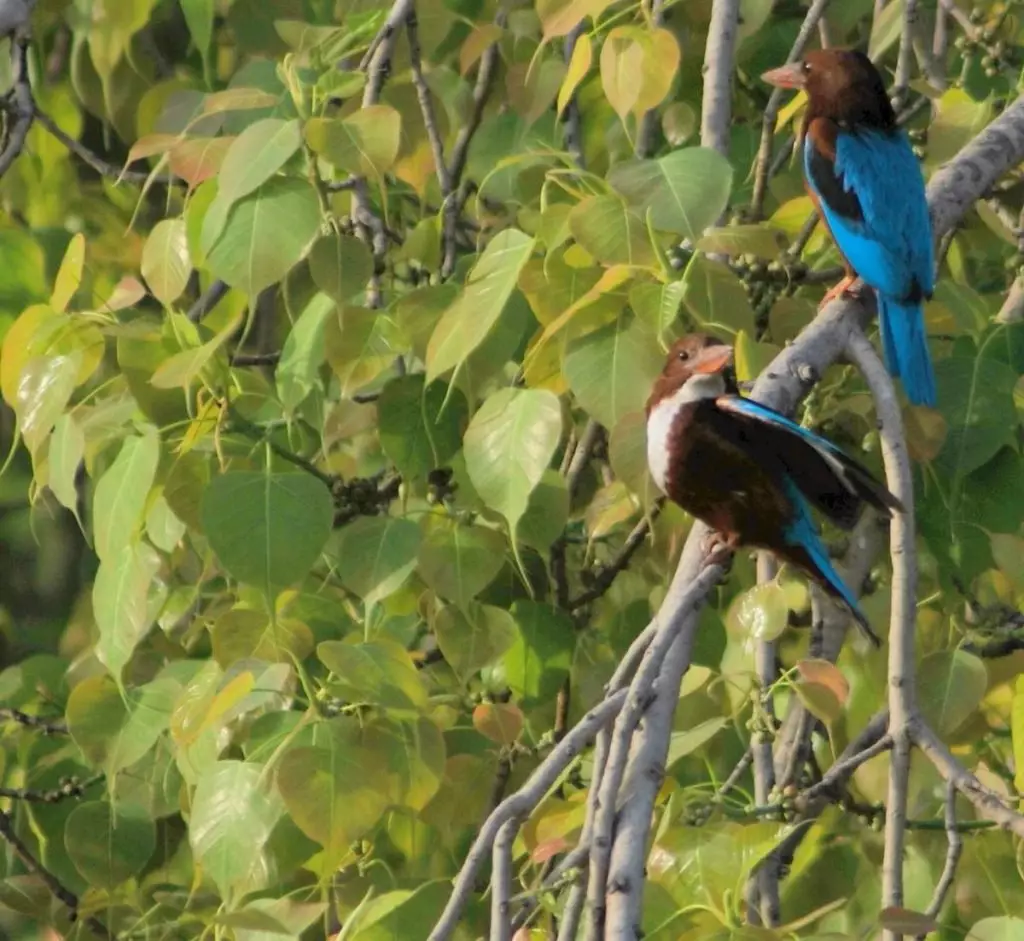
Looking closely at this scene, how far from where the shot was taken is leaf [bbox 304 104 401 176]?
191 centimetres

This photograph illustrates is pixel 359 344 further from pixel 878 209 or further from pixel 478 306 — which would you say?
pixel 878 209

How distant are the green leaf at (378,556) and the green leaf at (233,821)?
0.23 metres

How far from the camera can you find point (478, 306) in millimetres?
1842

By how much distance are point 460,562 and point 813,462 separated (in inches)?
16.9

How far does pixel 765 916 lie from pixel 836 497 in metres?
0.47

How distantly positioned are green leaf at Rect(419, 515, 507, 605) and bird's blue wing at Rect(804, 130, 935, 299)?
1.95 ft

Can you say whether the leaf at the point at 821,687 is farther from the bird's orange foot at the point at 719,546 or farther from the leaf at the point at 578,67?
the leaf at the point at 578,67

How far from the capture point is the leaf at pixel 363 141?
75.3 inches

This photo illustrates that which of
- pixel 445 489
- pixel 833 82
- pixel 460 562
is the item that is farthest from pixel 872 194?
pixel 460 562

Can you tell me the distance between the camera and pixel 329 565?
2.27 meters

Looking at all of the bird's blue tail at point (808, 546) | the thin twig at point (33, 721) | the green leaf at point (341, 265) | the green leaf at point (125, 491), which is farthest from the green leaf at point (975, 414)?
the thin twig at point (33, 721)

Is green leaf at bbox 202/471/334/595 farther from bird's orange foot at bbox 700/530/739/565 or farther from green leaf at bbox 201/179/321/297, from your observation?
bird's orange foot at bbox 700/530/739/565

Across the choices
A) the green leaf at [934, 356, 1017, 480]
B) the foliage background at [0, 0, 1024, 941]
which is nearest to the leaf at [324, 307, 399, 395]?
the foliage background at [0, 0, 1024, 941]

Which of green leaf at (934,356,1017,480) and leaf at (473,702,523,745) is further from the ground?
green leaf at (934,356,1017,480)
